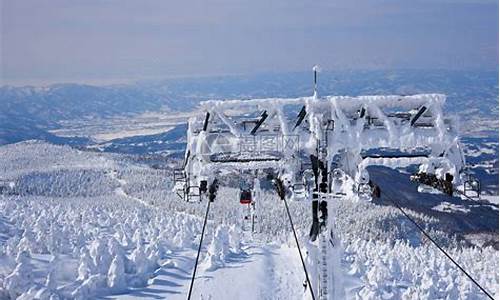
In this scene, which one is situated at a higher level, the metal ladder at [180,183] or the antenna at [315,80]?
the antenna at [315,80]

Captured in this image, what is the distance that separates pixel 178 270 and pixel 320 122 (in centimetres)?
2079

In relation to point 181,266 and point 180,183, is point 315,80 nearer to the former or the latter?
point 180,183

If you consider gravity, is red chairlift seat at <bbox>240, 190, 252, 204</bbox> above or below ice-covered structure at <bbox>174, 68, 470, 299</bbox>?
below

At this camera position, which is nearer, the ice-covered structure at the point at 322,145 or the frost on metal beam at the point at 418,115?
the ice-covered structure at the point at 322,145

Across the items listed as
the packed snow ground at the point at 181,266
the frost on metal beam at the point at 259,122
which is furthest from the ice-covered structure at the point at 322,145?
the packed snow ground at the point at 181,266

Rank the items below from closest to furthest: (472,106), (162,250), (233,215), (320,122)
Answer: (320,122) → (162,250) → (233,215) → (472,106)

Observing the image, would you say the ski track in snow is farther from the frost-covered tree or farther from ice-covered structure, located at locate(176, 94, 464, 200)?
ice-covered structure, located at locate(176, 94, 464, 200)

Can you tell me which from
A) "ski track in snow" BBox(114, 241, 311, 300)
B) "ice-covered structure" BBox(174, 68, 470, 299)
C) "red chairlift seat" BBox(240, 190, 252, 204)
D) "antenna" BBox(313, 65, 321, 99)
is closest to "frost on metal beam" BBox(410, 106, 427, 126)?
"ice-covered structure" BBox(174, 68, 470, 299)

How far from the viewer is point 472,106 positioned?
15625 centimetres

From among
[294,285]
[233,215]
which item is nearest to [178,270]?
[294,285]

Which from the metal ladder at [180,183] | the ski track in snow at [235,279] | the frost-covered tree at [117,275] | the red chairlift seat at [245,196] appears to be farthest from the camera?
the ski track in snow at [235,279]

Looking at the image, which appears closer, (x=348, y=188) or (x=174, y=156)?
(x=348, y=188)

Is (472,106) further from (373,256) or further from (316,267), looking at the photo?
(316,267)

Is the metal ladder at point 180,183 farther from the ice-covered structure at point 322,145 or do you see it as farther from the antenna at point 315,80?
the antenna at point 315,80
